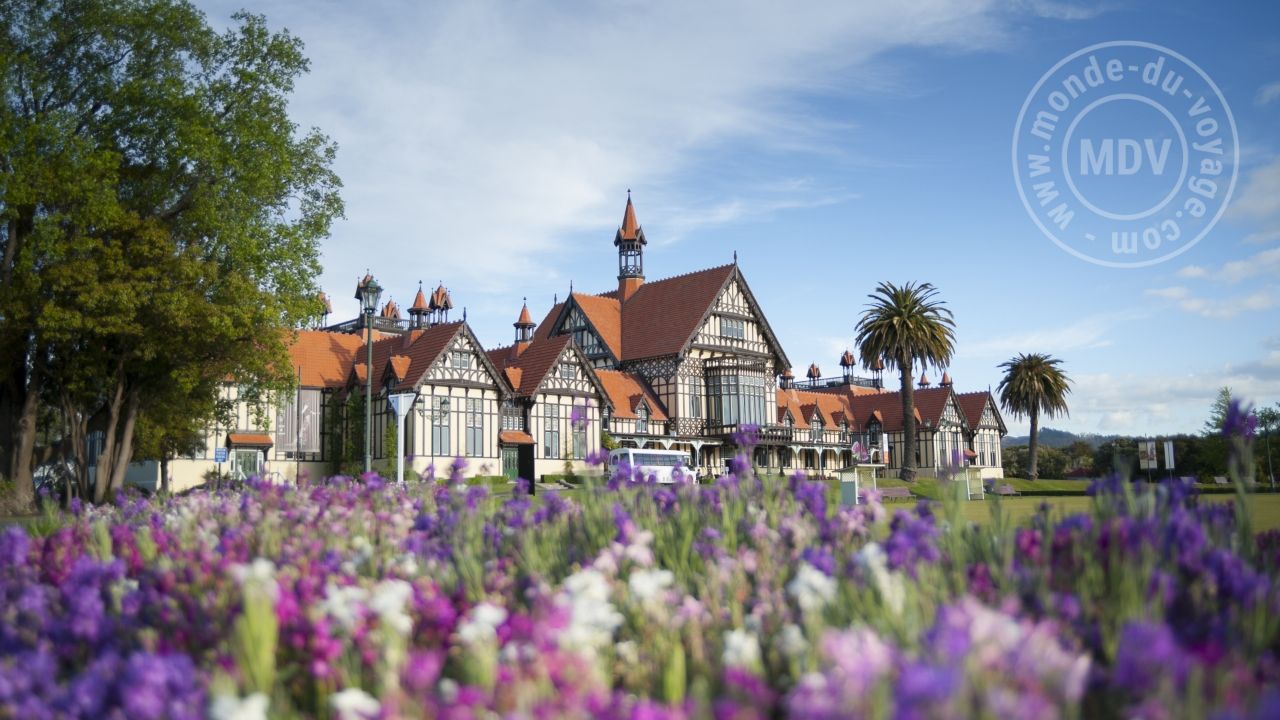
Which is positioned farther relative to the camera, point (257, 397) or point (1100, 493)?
point (257, 397)

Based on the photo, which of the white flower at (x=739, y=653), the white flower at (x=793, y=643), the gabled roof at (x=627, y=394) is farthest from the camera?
the gabled roof at (x=627, y=394)

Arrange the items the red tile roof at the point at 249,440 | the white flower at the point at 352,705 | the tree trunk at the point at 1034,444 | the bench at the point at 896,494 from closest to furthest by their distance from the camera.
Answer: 1. the white flower at the point at 352,705
2. the bench at the point at 896,494
3. the red tile roof at the point at 249,440
4. the tree trunk at the point at 1034,444

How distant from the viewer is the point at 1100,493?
688 cm

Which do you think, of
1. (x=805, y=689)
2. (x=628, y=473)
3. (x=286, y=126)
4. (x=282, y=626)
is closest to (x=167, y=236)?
(x=286, y=126)

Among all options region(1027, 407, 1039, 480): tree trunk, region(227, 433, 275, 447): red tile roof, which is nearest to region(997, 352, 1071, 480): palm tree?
region(1027, 407, 1039, 480): tree trunk

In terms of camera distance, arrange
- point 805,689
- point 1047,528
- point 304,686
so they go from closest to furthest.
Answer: point 805,689
point 304,686
point 1047,528

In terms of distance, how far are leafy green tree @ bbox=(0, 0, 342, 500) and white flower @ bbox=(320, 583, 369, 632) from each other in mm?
28075

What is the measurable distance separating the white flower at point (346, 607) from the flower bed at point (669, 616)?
0.03 meters

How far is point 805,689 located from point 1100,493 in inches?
160

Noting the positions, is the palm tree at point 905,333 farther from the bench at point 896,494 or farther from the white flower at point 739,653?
the white flower at point 739,653

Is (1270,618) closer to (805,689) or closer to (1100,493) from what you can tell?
(1100,493)

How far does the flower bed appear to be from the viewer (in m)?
3.45

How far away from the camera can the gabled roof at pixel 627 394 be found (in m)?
64.7

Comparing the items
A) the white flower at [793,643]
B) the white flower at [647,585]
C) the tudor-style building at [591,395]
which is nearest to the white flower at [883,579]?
the white flower at [793,643]
